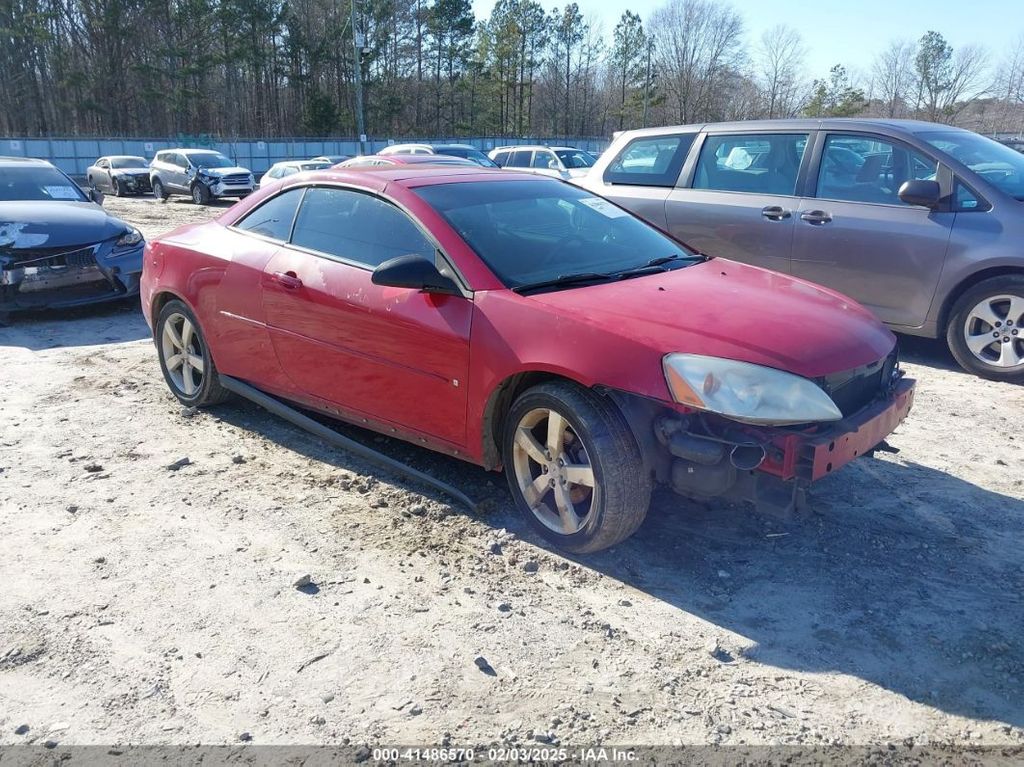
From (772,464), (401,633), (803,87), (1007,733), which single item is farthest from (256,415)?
(803,87)

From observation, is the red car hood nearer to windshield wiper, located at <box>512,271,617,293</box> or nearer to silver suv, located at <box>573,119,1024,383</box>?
windshield wiper, located at <box>512,271,617,293</box>

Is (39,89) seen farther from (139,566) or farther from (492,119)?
(139,566)

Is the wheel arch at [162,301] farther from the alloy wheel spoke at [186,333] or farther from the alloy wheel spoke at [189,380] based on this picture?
the alloy wheel spoke at [189,380]

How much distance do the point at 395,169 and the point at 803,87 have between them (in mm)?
69885

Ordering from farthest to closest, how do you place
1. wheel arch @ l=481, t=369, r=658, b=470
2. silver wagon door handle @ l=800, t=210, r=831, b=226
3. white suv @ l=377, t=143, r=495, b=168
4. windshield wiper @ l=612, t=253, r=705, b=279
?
white suv @ l=377, t=143, r=495, b=168 < silver wagon door handle @ l=800, t=210, r=831, b=226 < windshield wiper @ l=612, t=253, r=705, b=279 < wheel arch @ l=481, t=369, r=658, b=470

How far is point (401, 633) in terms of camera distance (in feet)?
9.64

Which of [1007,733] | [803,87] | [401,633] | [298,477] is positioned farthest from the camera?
[803,87]

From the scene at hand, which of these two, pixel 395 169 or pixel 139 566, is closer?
pixel 139 566

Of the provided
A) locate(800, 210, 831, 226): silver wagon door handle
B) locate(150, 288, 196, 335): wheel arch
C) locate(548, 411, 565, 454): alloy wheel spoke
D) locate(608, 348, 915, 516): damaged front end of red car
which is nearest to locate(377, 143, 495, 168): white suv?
locate(800, 210, 831, 226): silver wagon door handle

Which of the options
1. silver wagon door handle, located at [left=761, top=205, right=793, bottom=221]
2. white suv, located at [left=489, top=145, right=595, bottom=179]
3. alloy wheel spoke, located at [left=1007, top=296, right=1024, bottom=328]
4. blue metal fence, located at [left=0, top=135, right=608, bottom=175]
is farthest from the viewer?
blue metal fence, located at [left=0, top=135, right=608, bottom=175]

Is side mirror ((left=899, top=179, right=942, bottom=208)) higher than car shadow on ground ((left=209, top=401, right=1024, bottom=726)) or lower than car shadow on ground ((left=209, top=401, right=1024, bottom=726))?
higher

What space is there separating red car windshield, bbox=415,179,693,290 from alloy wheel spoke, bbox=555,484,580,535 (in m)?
0.92

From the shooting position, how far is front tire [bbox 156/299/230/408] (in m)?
5.12

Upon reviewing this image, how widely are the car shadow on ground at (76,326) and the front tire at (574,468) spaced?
5.29 m
